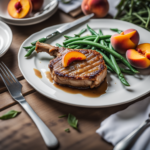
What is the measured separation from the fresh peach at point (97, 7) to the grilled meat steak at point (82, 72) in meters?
1.28

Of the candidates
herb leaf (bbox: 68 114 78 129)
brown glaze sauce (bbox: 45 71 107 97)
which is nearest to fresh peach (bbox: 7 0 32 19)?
brown glaze sauce (bbox: 45 71 107 97)

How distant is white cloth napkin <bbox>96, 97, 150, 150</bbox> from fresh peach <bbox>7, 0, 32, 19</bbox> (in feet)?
7.89

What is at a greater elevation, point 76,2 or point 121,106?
point 76,2

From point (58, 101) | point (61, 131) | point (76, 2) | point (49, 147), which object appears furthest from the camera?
point (76, 2)

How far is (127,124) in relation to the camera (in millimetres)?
1791

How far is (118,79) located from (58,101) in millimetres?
847

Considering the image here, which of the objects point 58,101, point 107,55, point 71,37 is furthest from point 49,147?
point 71,37

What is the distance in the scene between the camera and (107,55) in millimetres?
2529

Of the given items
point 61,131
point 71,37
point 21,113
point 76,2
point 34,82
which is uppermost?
point 76,2

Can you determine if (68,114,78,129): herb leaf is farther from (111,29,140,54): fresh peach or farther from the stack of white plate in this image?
the stack of white plate

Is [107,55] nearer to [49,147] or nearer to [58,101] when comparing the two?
[58,101]

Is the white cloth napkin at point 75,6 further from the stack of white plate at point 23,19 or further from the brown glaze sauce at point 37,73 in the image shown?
the brown glaze sauce at point 37,73

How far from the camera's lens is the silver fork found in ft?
5.32

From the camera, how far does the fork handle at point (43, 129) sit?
1.60 m
